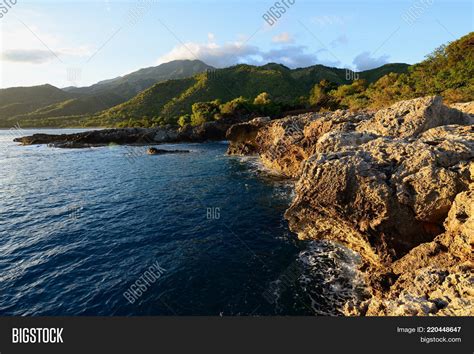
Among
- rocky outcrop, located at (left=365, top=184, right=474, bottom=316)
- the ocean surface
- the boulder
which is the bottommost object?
the ocean surface

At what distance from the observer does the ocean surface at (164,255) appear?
15.7 meters

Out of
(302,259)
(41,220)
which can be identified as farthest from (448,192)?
(41,220)

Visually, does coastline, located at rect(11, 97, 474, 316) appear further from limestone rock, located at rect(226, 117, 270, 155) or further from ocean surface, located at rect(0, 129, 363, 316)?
limestone rock, located at rect(226, 117, 270, 155)

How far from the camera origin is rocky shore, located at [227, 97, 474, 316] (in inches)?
434

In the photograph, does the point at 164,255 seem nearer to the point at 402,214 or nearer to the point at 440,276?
the point at 402,214

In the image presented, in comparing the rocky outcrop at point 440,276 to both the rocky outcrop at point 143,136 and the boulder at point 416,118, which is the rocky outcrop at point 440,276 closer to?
the boulder at point 416,118

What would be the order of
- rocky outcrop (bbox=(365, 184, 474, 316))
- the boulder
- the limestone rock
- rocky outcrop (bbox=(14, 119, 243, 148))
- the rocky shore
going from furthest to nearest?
1. rocky outcrop (bbox=(14, 119, 243, 148))
2. the limestone rock
3. the boulder
4. the rocky shore
5. rocky outcrop (bbox=(365, 184, 474, 316))

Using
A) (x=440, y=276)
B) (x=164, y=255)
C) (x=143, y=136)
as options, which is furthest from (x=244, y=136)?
(x=440, y=276)

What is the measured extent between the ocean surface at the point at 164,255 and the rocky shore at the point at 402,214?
3.08 m

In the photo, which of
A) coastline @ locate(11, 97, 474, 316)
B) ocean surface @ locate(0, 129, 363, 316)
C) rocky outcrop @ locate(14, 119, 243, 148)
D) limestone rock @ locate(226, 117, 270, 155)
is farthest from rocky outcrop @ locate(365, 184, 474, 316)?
rocky outcrop @ locate(14, 119, 243, 148)

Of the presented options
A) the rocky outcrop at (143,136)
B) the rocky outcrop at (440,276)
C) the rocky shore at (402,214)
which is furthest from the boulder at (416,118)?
the rocky outcrop at (143,136)

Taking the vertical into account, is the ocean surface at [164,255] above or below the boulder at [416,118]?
below

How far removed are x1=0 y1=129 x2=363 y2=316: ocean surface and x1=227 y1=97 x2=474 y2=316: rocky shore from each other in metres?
3.08

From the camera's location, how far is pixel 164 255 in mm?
21125
